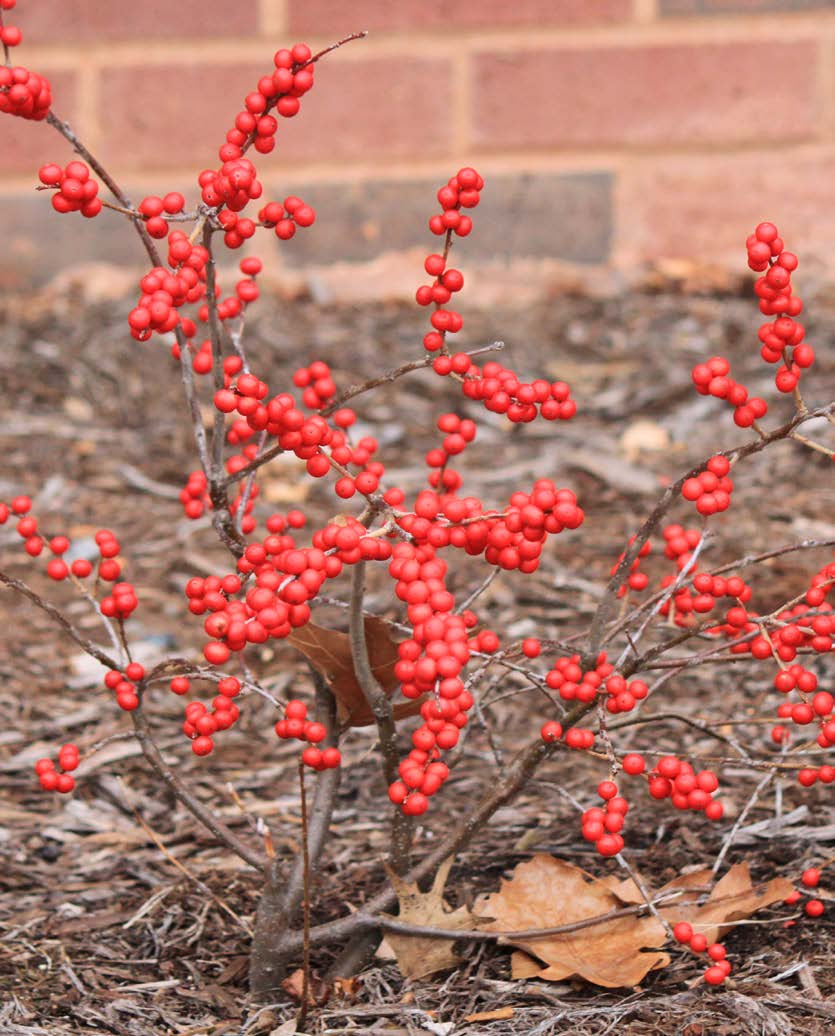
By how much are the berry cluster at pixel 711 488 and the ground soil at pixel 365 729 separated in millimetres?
419

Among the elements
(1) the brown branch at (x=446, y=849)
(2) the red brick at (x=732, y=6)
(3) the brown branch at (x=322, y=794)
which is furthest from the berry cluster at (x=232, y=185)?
(2) the red brick at (x=732, y=6)

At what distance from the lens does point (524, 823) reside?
2107mm

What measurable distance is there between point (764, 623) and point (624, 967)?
47 centimetres

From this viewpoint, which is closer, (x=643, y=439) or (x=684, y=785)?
(x=684, y=785)

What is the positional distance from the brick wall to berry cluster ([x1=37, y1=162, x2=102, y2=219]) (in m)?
2.72

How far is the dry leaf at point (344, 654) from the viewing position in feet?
5.47

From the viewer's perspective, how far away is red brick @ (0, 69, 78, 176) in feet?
13.3

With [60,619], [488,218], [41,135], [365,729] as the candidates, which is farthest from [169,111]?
[60,619]

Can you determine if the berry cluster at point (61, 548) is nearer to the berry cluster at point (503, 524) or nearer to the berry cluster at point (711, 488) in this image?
the berry cluster at point (503, 524)

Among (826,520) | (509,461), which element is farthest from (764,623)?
(509,461)

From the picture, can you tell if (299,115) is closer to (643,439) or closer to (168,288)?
(643,439)

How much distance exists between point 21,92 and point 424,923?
1077mm

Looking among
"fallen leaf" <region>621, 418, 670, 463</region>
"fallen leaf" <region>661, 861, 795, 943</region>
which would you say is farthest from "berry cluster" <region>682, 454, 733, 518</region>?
"fallen leaf" <region>621, 418, 670, 463</region>

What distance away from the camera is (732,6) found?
3.96 meters
